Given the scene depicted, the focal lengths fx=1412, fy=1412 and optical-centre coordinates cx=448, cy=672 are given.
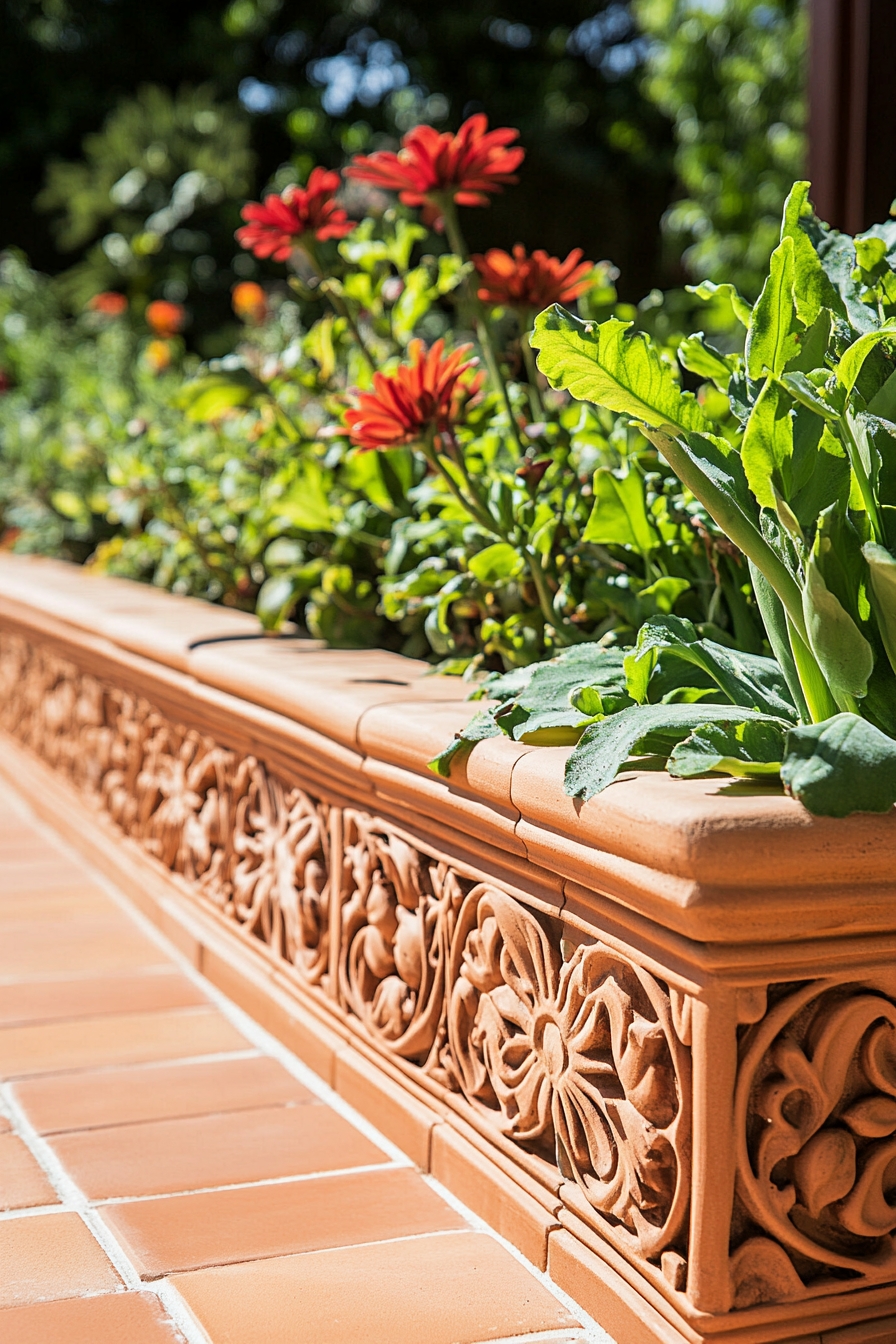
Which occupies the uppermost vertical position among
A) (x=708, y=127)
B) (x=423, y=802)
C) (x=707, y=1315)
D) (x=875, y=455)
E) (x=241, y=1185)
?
(x=708, y=127)

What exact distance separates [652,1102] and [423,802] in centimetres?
53

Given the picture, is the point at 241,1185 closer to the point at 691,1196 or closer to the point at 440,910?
the point at 440,910

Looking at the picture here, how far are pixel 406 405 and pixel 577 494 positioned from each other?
15.3 inches

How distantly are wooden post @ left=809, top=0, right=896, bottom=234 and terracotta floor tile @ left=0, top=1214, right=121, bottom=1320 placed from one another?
2596mm

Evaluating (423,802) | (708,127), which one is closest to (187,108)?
(708,127)

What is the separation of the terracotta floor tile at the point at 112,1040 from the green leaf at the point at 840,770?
4.08 ft

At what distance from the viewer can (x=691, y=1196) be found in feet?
3.99

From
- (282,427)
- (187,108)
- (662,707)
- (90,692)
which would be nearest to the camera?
(662,707)

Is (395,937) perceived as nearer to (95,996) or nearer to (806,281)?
(95,996)

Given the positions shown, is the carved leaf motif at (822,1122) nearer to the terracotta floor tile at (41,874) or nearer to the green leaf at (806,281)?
the green leaf at (806,281)

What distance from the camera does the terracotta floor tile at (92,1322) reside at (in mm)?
1324

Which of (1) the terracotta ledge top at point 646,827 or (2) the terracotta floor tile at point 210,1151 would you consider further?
(2) the terracotta floor tile at point 210,1151

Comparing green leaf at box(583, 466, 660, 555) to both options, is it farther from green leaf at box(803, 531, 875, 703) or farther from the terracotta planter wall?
green leaf at box(803, 531, 875, 703)

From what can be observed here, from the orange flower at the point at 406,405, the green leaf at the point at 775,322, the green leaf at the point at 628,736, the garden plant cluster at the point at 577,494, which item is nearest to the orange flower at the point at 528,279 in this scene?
the garden plant cluster at the point at 577,494
